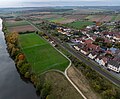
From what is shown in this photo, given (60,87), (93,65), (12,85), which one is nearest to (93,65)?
(93,65)

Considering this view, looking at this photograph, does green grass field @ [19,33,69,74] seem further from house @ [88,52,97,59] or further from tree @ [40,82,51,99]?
tree @ [40,82,51,99]

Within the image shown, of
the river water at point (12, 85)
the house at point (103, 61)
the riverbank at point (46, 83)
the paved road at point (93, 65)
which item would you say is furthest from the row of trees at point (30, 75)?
the house at point (103, 61)

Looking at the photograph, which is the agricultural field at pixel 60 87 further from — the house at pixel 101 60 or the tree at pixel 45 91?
the house at pixel 101 60

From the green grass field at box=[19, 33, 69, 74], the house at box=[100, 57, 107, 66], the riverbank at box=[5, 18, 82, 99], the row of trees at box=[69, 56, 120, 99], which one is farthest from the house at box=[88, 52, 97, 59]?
the riverbank at box=[5, 18, 82, 99]

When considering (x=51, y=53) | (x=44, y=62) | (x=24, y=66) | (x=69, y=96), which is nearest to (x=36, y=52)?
(x=51, y=53)

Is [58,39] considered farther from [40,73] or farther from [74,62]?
[40,73]

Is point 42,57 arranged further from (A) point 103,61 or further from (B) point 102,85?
(B) point 102,85
